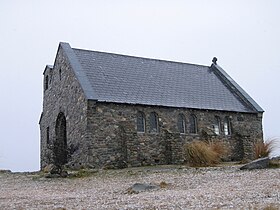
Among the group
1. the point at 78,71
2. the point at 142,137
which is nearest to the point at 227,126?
the point at 142,137

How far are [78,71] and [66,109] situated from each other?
9.86 ft

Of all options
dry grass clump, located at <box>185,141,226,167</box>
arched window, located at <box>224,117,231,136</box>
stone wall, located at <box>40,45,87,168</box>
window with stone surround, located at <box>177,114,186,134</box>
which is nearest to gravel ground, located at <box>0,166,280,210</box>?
dry grass clump, located at <box>185,141,226,167</box>

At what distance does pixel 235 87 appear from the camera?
1400 inches

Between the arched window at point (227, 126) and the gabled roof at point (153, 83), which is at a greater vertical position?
the gabled roof at point (153, 83)

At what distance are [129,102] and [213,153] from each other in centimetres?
675

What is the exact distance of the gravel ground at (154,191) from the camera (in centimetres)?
1028

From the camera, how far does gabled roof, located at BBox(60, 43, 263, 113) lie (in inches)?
1100


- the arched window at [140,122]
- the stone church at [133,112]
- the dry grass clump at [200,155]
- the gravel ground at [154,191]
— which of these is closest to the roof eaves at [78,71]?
the stone church at [133,112]

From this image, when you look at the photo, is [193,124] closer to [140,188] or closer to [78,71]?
[78,71]

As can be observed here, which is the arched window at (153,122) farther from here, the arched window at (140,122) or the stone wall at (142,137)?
the arched window at (140,122)

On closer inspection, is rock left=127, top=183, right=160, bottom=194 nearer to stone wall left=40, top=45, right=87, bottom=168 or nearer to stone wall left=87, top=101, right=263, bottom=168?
stone wall left=40, top=45, right=87, bottom=168

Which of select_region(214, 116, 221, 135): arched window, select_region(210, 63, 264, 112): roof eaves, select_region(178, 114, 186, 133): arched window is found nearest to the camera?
select_region(178, 114, 186, 133): arched window

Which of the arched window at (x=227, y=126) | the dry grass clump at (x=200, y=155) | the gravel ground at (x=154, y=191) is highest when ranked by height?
the arched window at (x=227, y=126)

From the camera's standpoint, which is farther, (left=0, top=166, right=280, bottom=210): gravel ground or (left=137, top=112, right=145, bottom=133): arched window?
(left=137, top=112, right=145, bottom=133): arched window
